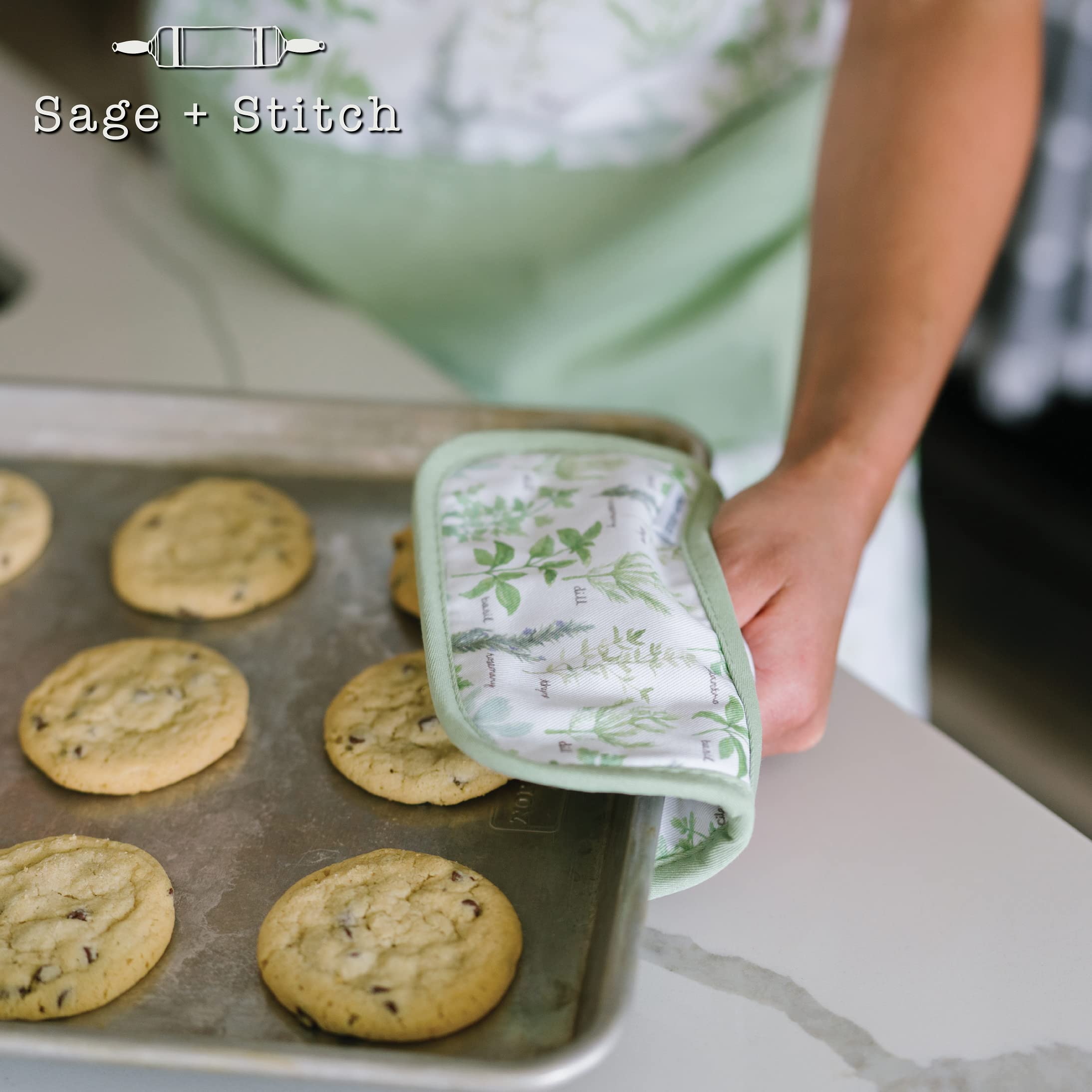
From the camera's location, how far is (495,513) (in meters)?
0.76

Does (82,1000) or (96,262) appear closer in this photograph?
(82,1000)

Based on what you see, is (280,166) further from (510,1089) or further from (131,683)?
(510,1089)

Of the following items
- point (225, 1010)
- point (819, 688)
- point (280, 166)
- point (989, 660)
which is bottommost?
point (989, 660)

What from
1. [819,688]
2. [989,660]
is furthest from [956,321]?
[989,660]

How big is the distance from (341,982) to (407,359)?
70 centimetres

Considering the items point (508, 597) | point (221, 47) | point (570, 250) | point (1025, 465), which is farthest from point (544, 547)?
point (1025, 465)

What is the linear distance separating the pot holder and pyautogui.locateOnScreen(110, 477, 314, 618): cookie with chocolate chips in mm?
169

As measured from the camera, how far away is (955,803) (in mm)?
707

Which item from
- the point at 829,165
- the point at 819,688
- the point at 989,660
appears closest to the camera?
the point at 819,688

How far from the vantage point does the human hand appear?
2.18ft

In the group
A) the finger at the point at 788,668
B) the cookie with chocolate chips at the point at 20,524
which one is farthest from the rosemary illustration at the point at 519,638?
the cookie with chocolate chips at the point at 20,524

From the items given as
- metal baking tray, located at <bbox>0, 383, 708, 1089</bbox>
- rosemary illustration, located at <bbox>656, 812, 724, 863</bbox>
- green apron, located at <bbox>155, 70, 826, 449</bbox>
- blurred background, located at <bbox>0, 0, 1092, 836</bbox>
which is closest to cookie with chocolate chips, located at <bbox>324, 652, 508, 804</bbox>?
metal baking tray, located at <bbox>0, 383, 708, 1089</bbox>

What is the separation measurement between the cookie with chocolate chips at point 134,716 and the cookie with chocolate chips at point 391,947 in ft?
0.46

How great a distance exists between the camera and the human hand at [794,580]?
663 mm
